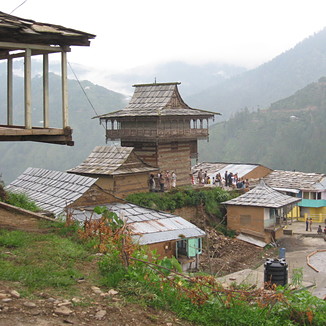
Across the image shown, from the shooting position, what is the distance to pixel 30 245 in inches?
319

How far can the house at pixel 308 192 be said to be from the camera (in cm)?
A: 3722

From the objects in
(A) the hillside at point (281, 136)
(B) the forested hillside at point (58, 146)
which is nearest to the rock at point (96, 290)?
(A) the hillside at point (281, 136)

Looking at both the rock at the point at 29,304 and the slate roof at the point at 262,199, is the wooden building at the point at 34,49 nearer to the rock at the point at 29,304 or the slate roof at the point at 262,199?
the rock at the point at 29,304

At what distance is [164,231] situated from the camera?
18.2 metres

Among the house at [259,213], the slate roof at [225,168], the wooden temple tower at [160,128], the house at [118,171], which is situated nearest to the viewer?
the house at [118,171]

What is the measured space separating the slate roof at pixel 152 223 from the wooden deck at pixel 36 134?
9003 mm

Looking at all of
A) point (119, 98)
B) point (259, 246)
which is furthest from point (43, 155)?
point (259, 246)

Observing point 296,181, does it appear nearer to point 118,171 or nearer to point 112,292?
point 118,171

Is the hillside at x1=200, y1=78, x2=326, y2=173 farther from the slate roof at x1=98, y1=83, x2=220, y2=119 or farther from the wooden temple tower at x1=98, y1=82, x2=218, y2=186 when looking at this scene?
→ the slate roof at x1=98, y1=83, x2=220, y2=119

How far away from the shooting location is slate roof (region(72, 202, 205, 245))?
17.6 metres

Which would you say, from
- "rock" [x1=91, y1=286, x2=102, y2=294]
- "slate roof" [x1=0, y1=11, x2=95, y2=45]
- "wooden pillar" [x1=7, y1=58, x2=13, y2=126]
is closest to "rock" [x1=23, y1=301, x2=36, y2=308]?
"rock" [x1=91, y1=286, x2=102, y2=294]

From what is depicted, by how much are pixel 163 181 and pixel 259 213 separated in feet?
17.2

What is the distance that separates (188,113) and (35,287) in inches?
921

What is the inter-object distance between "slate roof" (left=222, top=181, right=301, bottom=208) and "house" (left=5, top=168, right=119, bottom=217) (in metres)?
9.72
